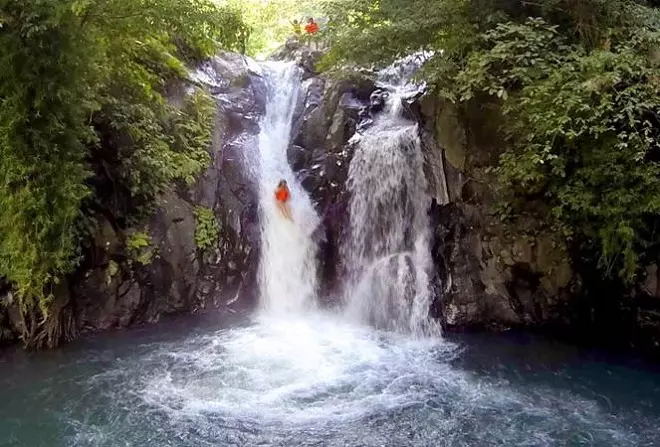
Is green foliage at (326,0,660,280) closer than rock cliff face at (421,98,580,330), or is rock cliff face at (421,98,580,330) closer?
green foliage at (326,0,660,280)

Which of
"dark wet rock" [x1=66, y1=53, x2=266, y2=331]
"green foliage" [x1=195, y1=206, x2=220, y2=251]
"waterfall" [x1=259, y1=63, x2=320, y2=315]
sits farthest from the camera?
"waterfall" [x1=259, y1=63, x2=320, y2=315]

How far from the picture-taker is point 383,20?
24.9ft

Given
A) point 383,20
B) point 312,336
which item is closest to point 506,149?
point 383,20

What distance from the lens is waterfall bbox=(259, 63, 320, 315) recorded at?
8.69 m

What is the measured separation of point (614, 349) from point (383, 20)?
515cm

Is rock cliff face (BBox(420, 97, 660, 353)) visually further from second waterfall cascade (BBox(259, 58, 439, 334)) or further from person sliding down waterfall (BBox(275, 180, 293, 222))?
person sliding down waterfall (BBox(275, 180, 293, 222))

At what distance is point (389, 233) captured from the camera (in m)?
8.48

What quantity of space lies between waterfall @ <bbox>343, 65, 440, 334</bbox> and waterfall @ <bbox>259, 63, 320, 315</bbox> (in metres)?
0.65

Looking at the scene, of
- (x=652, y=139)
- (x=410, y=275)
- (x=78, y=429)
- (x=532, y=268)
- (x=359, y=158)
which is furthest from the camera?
(x=359, y=158)

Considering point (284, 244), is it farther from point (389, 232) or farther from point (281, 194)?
point (389, 232)

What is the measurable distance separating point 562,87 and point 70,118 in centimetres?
536

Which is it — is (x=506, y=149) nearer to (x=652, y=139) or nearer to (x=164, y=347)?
(x=652, y=139)

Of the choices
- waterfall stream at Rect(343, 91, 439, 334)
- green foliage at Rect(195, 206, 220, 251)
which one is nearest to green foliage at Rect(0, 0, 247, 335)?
green foliage at Rect(195, 206, 220, 251)

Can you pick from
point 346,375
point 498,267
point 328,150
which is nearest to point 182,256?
point 328,150
